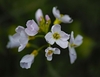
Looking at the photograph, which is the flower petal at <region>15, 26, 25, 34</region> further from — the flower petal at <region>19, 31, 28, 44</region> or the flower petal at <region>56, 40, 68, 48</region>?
the flower petal at <region>56, 40, 68, 48</region>

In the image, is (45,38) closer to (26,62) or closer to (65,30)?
(26,62)

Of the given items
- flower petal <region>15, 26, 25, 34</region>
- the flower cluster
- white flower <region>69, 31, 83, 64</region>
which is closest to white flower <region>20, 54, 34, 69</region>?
the flower cluster

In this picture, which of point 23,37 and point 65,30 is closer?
point 23,37

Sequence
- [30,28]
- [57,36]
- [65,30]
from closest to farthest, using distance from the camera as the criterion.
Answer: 1. [30,28]
2. [57,36]
3. [65,30]

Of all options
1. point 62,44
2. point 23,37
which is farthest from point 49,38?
point 23,37

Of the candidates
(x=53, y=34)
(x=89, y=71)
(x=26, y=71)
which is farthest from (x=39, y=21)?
(x=89, y=71)

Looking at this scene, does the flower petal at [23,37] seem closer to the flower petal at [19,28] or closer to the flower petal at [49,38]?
the flower petal at [19,28]

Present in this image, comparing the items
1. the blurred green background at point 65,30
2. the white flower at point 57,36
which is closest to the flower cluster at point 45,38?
the white flower at point 57,36

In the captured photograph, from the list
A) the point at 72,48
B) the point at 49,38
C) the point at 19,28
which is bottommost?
the point at 72,48
